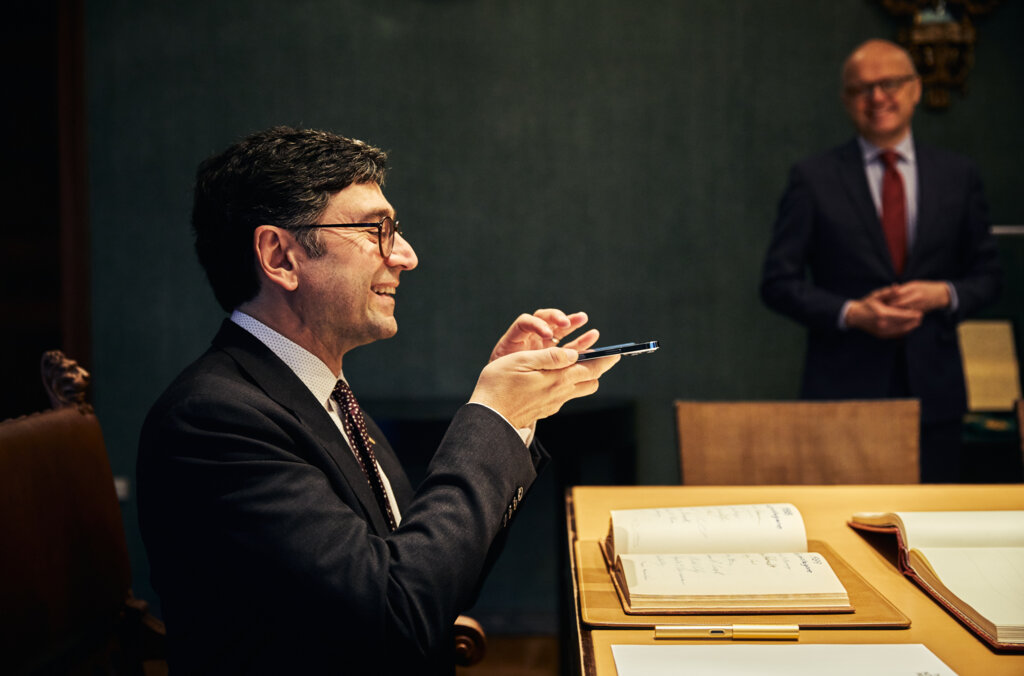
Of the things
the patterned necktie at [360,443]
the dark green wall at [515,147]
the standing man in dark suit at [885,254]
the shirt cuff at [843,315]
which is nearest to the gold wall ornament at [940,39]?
the dark green wall at [515,147]

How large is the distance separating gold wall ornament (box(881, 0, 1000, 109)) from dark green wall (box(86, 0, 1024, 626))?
2.4 inches

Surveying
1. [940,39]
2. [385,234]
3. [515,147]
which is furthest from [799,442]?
[940,39]

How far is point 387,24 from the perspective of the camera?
340cm

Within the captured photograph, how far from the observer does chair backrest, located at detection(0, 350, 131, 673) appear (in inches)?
40.6

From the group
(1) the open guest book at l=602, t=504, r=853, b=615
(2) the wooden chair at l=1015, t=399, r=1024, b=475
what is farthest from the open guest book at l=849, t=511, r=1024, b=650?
(2) the wooden chair at l=1015, t=399, r=1024, b=475

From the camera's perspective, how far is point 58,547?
113cm

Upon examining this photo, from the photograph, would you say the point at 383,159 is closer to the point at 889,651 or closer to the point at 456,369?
the point at 889,651

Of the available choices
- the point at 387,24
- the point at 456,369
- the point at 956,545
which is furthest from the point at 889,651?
the point at 387,24

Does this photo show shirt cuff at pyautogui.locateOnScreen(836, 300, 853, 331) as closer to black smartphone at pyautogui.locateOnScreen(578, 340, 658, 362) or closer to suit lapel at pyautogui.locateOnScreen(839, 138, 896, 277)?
suit lapel at pyautogui.locateOnScreen(839, 138, 896, 277)

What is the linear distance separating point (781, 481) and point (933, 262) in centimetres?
104

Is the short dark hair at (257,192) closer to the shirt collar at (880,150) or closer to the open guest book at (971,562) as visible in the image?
the open guest book at (971,562)

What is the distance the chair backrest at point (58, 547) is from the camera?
3.39ft

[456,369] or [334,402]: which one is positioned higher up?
[334,402]

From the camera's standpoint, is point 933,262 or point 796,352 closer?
point 933,262
